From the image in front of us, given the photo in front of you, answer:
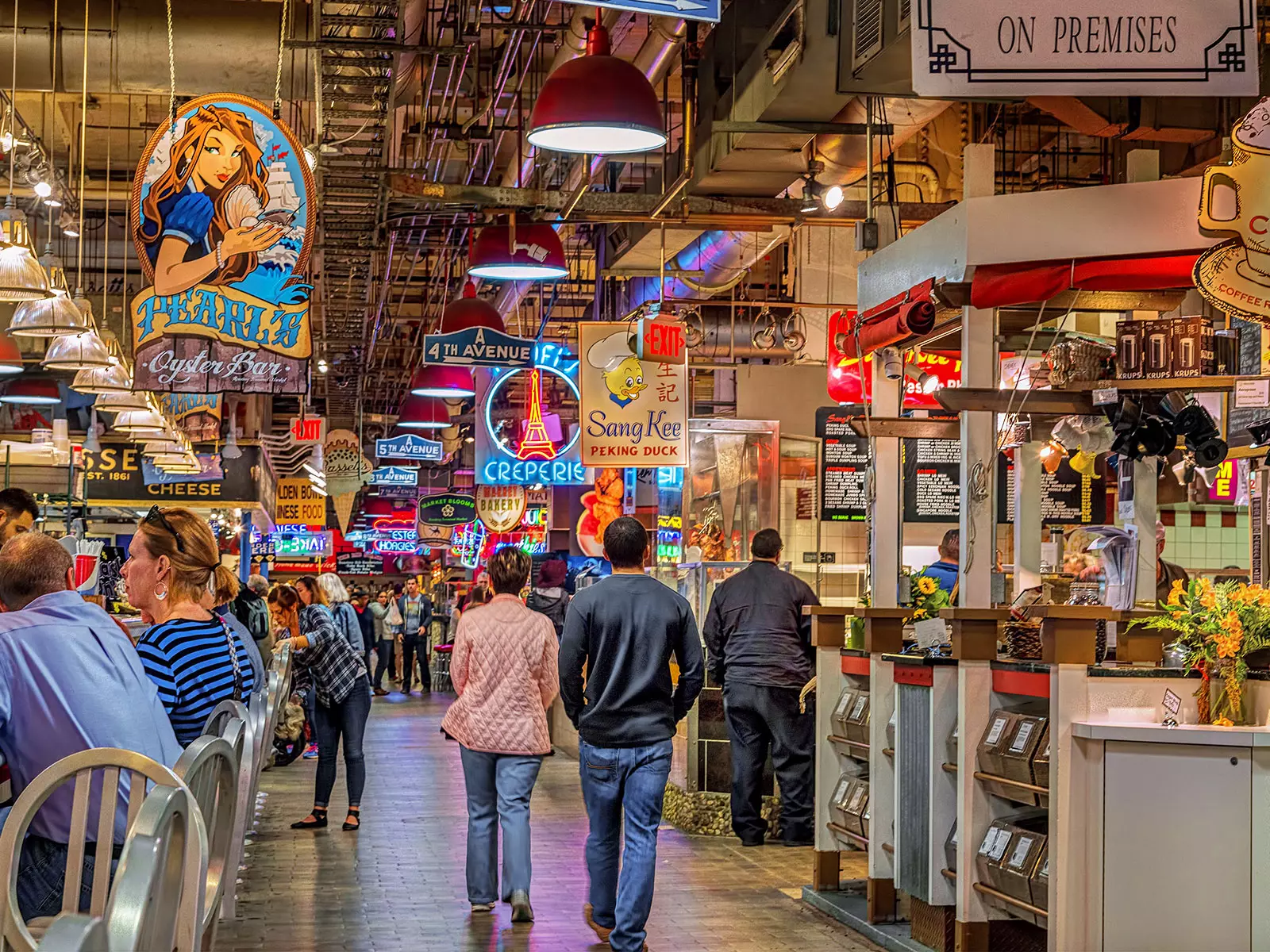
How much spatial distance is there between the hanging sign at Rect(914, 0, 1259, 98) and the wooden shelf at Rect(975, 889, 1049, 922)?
3.06 metres

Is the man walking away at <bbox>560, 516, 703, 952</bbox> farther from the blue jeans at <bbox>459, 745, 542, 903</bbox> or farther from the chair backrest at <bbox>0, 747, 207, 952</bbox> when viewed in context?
the chair backrest at <bbox>0, 747, 207, 952</bbox>

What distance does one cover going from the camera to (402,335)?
28.2 m

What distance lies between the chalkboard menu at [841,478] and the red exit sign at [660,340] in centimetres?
145

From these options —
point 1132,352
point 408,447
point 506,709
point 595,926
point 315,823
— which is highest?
point 408,447

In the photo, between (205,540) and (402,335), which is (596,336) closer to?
(205,540)

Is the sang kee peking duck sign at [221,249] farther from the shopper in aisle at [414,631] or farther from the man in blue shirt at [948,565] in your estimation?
the shopper in aisle at [414,631]

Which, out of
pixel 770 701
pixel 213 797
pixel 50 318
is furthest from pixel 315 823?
pixel 213 797

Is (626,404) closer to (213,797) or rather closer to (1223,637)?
(1223,637)

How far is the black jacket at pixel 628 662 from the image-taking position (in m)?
6.76

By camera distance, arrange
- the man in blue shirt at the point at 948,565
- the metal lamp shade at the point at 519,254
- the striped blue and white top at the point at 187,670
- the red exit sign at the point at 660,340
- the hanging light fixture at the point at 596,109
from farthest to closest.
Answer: the metal lamp shade at the point at 519,254, the red exit sign at the point at 660,340, the man in blue shirt at the point at 948,565, the hanging light fixture at the point at 596,109, the striped blue and white top at the point at 187,670

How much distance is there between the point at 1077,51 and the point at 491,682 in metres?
3.95

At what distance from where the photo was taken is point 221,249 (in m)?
8.36

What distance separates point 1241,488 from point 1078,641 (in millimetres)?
4205

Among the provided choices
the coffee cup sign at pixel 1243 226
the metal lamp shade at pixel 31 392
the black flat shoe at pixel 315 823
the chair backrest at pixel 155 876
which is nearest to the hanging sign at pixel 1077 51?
the coffee cup sign at pixel 1243 226
